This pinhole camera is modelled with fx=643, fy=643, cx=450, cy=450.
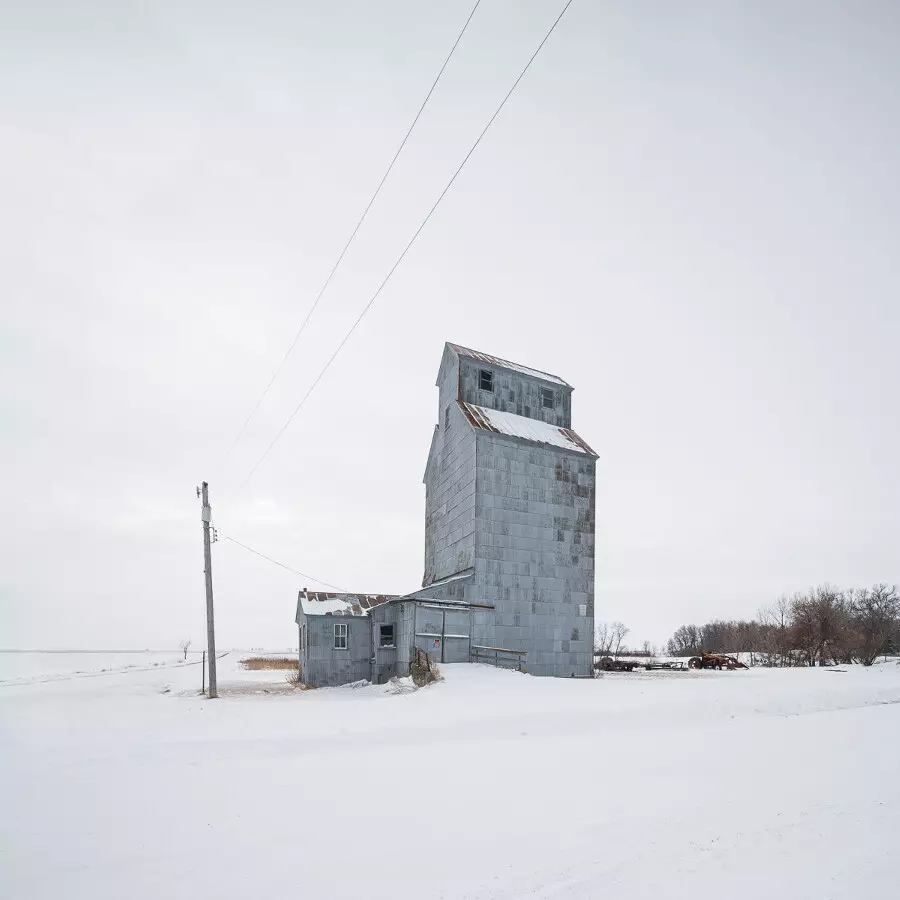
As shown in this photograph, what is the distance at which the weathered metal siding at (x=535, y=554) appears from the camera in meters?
28.1

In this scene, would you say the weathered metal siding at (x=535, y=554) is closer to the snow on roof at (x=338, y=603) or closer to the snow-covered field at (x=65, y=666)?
the snow on roof at (x=338, y=603)

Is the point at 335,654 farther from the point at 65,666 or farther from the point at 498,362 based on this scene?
the point at 65,666

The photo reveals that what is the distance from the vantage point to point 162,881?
651cm

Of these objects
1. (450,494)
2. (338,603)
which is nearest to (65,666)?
(338,603)

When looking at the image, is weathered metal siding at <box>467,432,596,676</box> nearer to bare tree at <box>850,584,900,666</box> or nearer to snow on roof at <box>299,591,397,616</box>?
snow on roof at <box>299,591,397,616</box>

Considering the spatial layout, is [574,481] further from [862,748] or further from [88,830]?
[88,830]

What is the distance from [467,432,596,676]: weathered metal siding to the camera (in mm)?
28062

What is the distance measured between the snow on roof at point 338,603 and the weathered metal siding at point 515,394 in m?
11.1

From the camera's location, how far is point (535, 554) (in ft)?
96.1

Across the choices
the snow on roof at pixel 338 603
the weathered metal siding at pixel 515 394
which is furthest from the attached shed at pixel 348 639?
the weathered metal siding at pixel 515 394

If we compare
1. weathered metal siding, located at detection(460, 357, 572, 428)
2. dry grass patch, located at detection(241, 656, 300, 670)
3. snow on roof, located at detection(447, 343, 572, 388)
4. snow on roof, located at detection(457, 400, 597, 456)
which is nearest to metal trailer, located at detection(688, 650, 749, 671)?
snow on roof, located at detection(457, 400, 597, 456)

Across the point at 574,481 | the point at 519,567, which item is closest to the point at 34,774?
the point at 519,567

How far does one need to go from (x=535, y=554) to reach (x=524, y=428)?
628cm

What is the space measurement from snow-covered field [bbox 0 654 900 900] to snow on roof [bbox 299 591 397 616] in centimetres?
1660
